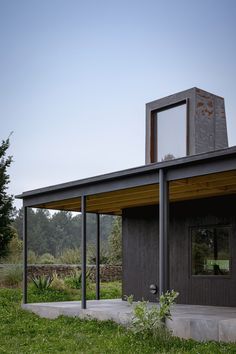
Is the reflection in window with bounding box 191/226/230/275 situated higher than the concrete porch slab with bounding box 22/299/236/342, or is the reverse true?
the reflection in window with bounding box 191/226/230/275

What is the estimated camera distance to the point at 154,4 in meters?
18.3

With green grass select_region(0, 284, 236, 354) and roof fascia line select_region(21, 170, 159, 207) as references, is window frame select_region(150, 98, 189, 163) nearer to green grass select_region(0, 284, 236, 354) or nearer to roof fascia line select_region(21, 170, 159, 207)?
roof fascia line select_region(21, 170, 159, 207)

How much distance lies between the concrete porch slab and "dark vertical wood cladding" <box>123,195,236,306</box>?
534 millimetres

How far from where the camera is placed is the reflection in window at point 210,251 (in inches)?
449

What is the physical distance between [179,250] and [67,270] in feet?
33.0

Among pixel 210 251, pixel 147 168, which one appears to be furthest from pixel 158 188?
pixel 210 251

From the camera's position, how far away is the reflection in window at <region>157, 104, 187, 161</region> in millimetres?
12406

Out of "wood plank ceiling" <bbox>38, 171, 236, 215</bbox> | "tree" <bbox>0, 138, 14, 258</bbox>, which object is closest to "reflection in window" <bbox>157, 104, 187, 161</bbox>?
"wood plank ceiling" <bbox>38, 171, 236, 215</bbox>

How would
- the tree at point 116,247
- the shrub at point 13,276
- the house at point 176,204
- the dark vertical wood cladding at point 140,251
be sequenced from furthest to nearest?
the tree at point 116,247 → the shrub at point 13,276 → the dark vertical wood cladding at point 140,251 → the house at point 176,204

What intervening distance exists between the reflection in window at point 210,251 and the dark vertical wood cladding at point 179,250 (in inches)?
5.7

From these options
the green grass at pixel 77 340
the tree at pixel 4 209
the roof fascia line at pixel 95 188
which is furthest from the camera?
the tree at pixel 4 209

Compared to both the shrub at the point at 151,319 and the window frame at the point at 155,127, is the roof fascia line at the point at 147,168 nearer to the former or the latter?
the shrub at the point at 151,319

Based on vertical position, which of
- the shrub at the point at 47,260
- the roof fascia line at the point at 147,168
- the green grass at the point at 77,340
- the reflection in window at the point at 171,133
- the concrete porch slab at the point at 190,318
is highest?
the reflection in window at the point at 171,133

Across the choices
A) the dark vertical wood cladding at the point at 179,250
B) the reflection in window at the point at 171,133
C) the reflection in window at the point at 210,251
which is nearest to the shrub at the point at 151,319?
the dark vertical wood cladding at the point at 179,250
